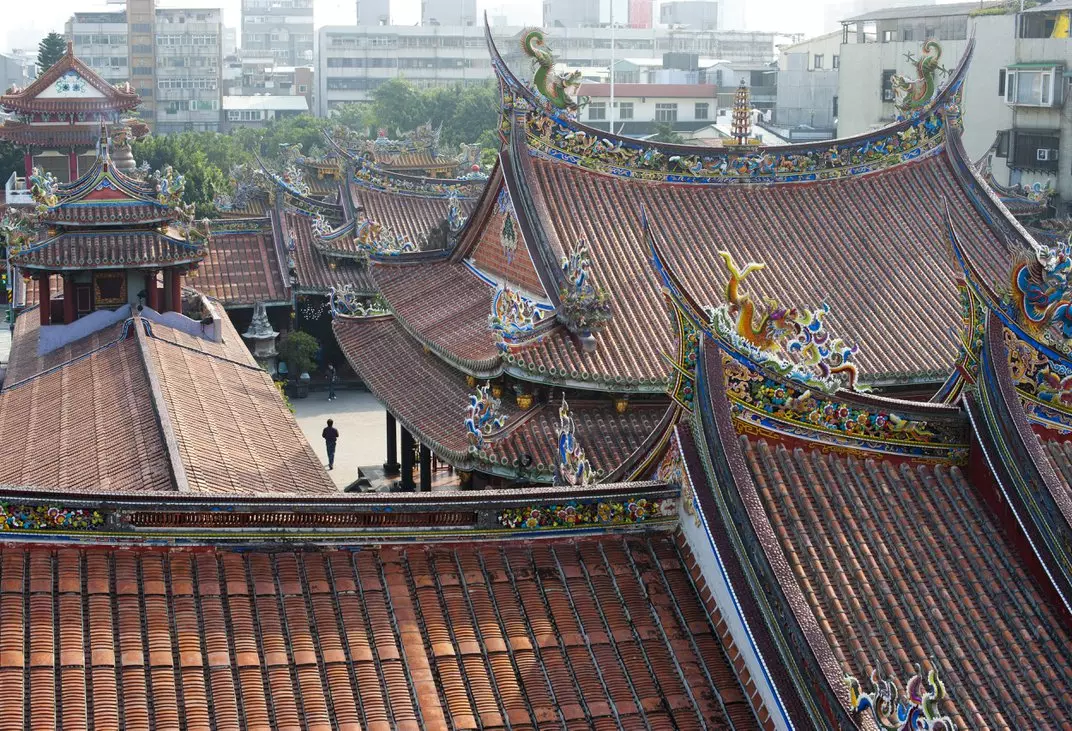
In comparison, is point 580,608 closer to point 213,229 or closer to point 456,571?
point 456,571

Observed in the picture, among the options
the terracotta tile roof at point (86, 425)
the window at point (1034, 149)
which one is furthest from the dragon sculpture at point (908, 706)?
the window at point (1034, 149)

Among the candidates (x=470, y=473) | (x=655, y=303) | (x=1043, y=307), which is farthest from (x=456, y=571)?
(x=655, y=303)

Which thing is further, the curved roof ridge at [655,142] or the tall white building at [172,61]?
the tall white building at [172,61]

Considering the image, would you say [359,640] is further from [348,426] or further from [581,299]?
[348,426]

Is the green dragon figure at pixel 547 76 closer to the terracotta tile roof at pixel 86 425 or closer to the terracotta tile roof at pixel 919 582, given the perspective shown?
the terracotta tile roof at pixel 86 425

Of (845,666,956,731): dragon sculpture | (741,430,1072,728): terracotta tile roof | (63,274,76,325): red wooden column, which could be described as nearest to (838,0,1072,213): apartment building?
(63,274,76,325): red wooden column

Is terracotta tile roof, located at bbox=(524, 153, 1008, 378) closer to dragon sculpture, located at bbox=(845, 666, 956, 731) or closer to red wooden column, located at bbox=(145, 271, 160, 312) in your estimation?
red wooden column, located at bbox=(145, 271, 160, 312)
